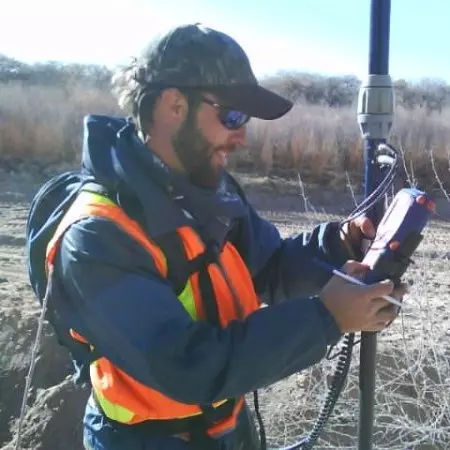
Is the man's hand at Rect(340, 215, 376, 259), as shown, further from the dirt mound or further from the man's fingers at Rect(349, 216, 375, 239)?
the dirt mound

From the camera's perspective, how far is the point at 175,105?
6.30 feet

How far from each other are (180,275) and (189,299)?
0.26 ft

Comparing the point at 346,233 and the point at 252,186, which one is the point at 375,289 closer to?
the point at 346,233

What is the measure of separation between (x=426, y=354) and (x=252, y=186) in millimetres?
9832

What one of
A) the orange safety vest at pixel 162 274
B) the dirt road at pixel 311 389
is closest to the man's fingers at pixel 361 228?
the orange safety vest at pixel 162 274

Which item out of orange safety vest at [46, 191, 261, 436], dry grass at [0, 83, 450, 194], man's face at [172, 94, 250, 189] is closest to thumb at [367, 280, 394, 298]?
orange safety vest at [46, 191, 261, 436]

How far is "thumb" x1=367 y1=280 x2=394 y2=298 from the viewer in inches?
67.7

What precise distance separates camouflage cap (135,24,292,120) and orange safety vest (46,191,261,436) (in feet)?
1.11

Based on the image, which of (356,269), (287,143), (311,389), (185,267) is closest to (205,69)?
(185,267)

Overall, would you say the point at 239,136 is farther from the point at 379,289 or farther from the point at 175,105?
the point at 379,289

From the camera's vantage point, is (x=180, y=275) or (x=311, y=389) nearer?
(x=180, y=275)

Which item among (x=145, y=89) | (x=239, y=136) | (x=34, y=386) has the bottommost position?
(x=34, y=386)

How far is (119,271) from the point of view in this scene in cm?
166

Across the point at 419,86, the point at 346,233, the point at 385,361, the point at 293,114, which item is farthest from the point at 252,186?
the point at 419,86
